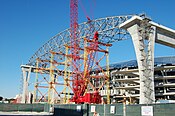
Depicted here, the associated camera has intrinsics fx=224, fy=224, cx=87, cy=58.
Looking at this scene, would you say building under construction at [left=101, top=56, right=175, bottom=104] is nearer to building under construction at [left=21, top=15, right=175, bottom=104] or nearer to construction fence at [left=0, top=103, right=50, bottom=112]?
building under construction at [left=21, top=15, right=175, bottom=104]

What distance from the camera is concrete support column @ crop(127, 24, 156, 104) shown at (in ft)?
137

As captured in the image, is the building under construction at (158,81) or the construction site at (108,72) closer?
the construction site at (108,72)

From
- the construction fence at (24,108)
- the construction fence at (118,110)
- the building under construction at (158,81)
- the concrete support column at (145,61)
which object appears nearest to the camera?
the construction fence at (118,110)

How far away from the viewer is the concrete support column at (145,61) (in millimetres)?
41625

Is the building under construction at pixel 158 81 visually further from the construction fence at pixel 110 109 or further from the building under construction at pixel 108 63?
the construction fence at pixel 110 109

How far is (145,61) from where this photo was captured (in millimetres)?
43281

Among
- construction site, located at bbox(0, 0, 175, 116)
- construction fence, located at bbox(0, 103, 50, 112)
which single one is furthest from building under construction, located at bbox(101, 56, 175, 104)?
construction fence, located at bbox(0, 103, 50, 112)

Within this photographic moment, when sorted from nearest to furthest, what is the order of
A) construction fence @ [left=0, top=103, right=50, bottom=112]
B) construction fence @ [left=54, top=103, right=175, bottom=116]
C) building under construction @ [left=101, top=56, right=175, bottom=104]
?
construction fence @ [left=54, top=103, right=175, bottom=116]
construction fence @ [left=0, top=103, right=50, bottom=112]
building under construction @ [left=101, top=56, right=175, bottom=104]

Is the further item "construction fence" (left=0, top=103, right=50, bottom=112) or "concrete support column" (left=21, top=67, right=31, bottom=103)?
"concrete support column" (left=21, top=67, right=31, bottom=103)

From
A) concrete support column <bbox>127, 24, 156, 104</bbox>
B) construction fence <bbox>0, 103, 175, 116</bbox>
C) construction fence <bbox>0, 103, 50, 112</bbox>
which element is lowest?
construction fence <bbox>0, 103, 50, 112</bbox>

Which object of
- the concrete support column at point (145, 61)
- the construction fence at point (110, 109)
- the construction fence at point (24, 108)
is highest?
the concrete support column at point (145, 61)

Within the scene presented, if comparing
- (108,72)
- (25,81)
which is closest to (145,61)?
(108,72)

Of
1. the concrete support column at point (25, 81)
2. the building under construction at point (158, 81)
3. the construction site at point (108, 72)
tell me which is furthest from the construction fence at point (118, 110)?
the concrete support column at point (25, 81)

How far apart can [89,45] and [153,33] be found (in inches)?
753
